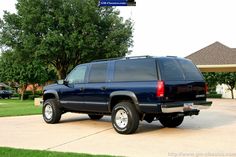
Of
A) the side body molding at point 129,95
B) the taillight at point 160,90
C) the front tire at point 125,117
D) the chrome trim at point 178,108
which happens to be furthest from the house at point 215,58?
the taillight at point 160,90

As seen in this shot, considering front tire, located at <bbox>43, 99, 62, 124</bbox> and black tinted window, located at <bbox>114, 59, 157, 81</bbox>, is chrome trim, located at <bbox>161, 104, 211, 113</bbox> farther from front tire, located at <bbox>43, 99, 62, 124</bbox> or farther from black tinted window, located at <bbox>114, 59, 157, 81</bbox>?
front tire, located at <bbox>43, 99, 62, 124</bbox>

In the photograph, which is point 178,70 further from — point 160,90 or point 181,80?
point 160,90

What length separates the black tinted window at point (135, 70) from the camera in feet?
33.2

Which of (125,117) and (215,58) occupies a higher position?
(215,58)

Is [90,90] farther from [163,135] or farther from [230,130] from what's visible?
[230,130]

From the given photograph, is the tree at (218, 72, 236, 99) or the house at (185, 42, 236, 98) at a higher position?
the house at (185, 42, 236, 98)

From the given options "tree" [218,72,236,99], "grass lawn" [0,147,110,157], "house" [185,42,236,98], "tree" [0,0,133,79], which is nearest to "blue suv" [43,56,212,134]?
"grass lawn" [0,147,110,157]

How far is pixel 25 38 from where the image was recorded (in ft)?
124

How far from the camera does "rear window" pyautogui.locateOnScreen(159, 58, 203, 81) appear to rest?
1012 centimetres

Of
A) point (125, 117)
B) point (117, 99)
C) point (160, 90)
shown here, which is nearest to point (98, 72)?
point (117, 99)

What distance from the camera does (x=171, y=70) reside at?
1027 cm

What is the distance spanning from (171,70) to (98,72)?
2.46 metres

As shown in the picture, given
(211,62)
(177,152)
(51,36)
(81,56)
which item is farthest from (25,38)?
(177,152)

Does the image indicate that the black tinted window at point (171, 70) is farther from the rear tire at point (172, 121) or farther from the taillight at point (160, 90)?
the rear tire at point (172, 121)
